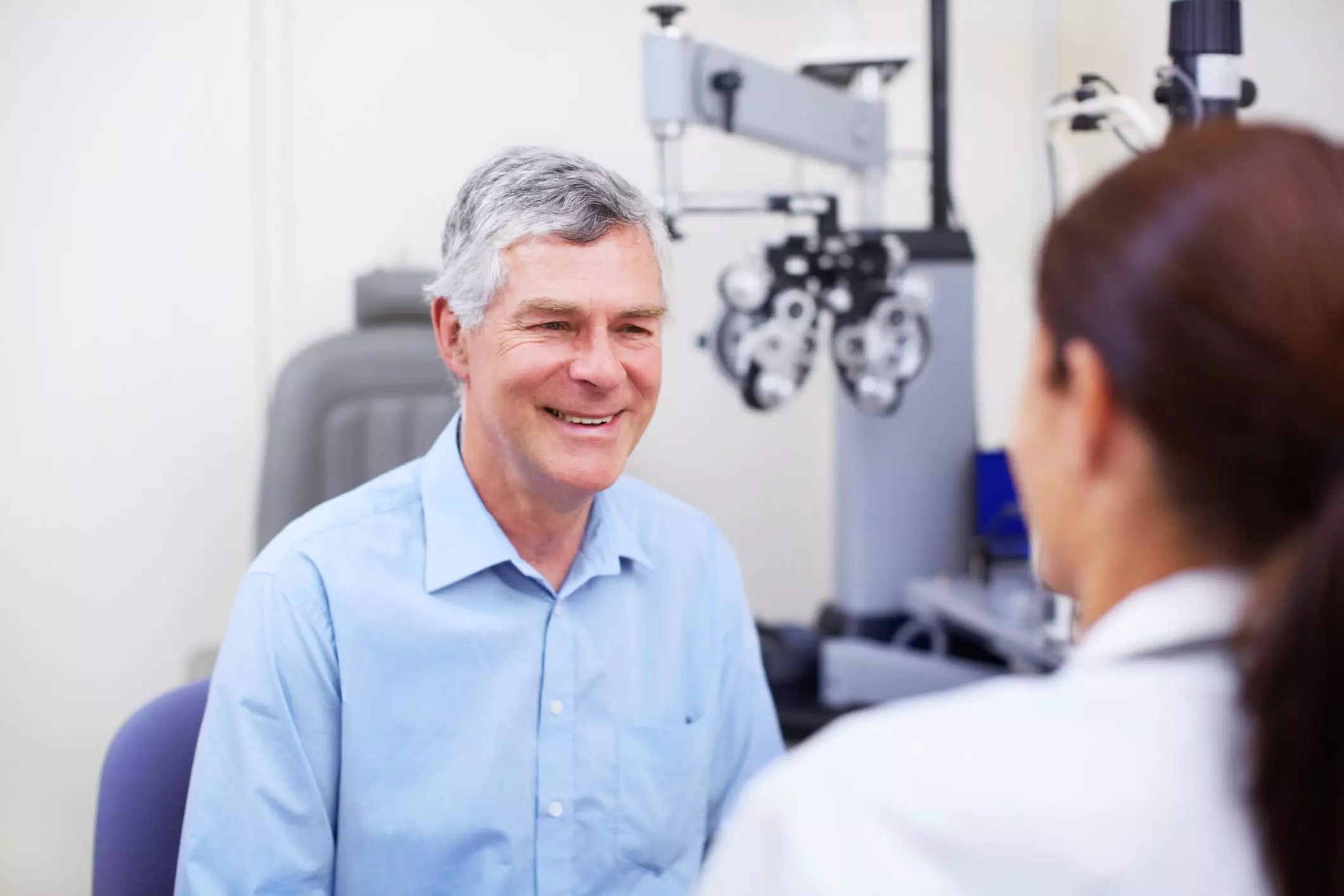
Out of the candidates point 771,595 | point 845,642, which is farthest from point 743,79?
point 771,595

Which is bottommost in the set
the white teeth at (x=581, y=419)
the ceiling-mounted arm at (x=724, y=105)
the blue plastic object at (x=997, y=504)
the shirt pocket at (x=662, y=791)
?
the shirt pocket at (x=662, y=791)

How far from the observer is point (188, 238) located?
2.72 m

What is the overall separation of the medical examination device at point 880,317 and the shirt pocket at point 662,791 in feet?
2.50

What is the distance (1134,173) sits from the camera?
57 cm

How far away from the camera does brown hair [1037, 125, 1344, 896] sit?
51 centimetres

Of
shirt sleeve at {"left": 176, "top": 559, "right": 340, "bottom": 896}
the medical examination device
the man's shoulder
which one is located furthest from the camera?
the medical examination device

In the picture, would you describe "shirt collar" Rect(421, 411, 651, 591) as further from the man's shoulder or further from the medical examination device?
the medical examination device

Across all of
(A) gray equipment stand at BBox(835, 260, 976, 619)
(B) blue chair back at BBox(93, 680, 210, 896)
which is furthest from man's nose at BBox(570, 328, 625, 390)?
(A) gray equipment stand at BBox(835, 260, 976, 619)

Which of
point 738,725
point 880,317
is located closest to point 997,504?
point 880,317

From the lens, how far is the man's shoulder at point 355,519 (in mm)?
1227

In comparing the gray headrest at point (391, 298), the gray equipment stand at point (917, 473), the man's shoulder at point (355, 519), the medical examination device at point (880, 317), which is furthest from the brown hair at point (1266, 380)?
the gray headrest at point (391, 298)

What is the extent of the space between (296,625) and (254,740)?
110mm

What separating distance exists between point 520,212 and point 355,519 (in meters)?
0.34

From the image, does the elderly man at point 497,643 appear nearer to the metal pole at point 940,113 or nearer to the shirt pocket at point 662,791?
the shirt pocket at point 662,791
